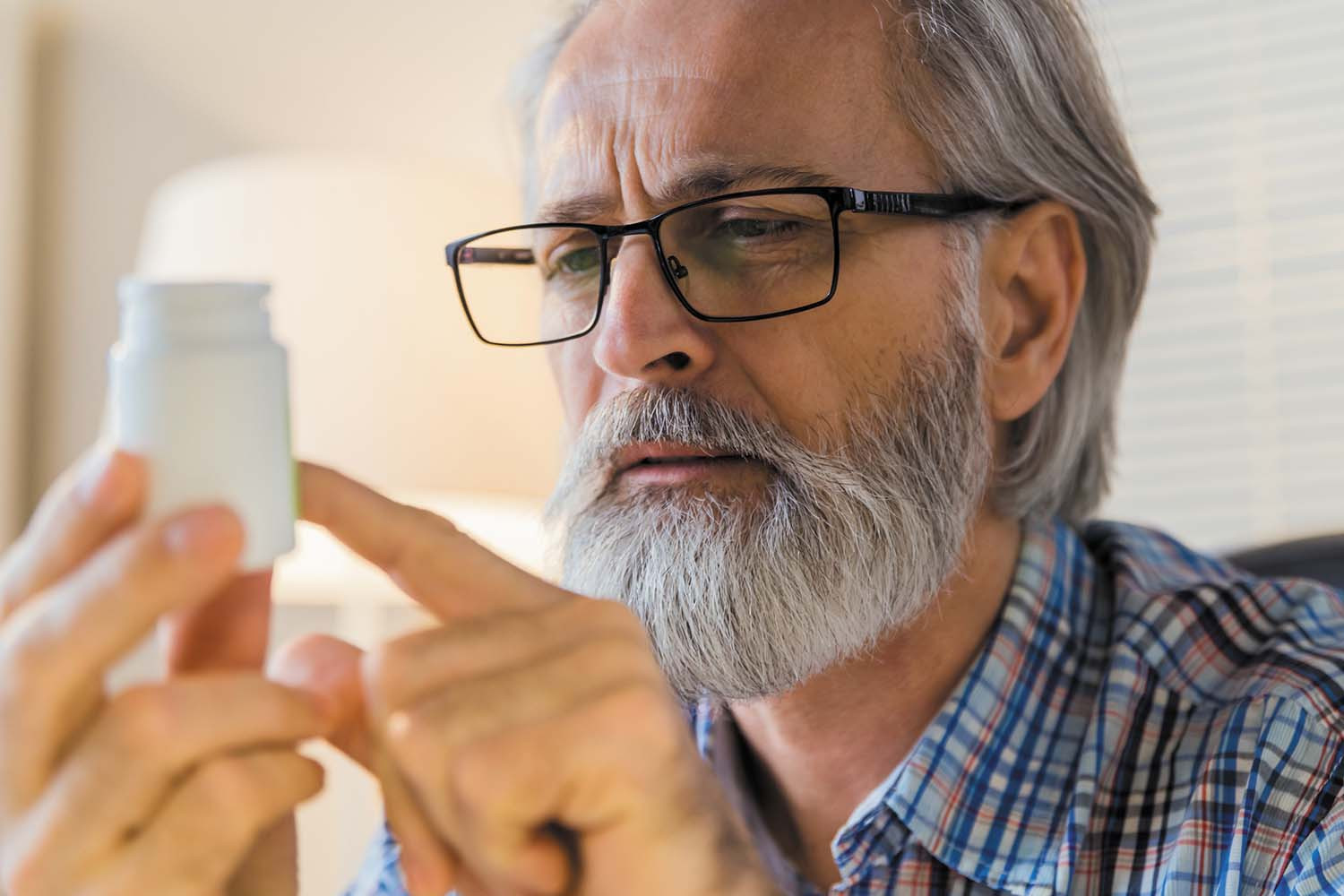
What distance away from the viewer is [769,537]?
1163mm

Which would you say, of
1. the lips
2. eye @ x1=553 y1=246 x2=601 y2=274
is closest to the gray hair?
eye @ x1=553 y1=246 x2=601 y2=274

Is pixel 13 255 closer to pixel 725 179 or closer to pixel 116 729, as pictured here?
pixel 725 179

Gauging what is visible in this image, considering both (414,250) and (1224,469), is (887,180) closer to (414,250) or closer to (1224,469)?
(414,250)

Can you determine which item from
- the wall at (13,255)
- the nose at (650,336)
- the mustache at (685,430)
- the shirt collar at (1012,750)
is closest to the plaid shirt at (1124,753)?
the shirt collar at (1012,750)

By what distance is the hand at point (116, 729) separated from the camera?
1.77ft

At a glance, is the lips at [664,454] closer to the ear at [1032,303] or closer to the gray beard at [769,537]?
the gray beard at [769,537]

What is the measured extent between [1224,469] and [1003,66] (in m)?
1.02

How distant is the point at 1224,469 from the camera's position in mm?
2100

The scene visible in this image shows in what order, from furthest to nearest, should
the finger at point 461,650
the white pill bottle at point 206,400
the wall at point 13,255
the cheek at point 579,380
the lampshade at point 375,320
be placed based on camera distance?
the wall at point 13,255, the lampshade at point 375,320, the cheek at point 579,380, the finger at point 461,650, the white pill bottle at point 206,400

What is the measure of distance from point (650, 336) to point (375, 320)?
758 millimetres

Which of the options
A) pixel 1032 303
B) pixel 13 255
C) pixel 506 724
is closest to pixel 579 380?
pixel 1032 303

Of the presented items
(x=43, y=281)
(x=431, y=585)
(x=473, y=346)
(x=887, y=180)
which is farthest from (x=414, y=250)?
(x=431, y=585)

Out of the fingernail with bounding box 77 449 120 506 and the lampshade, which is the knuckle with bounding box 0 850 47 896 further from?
the lampshade

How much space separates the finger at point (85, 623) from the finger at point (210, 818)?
51 mm
